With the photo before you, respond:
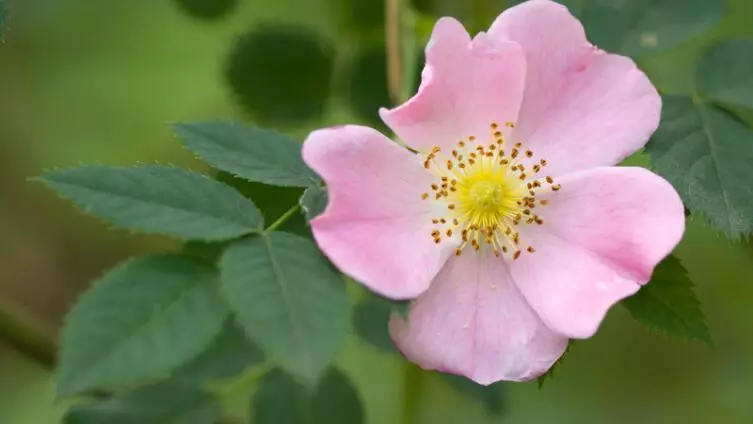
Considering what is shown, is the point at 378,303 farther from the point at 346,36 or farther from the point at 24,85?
the point at 24,85

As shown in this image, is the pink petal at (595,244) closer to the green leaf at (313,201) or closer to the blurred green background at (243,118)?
the green leaf at (313,201)

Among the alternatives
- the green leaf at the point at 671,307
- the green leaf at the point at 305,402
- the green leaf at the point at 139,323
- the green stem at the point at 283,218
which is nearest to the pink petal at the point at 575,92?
the green leaf at the point at 671,307

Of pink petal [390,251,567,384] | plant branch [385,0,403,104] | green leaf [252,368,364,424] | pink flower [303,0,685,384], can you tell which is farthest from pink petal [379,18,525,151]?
green leaf [252,368,364,424]

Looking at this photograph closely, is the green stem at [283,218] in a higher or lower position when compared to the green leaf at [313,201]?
lower

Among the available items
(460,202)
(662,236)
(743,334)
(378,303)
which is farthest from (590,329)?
(743,334)

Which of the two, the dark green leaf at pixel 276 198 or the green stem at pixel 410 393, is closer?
the dark green leaf at pixel 276 198

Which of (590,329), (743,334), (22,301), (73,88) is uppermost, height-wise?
(590,329)

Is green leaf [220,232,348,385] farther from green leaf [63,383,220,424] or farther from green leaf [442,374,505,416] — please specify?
green leaf [442,374,505,416]
